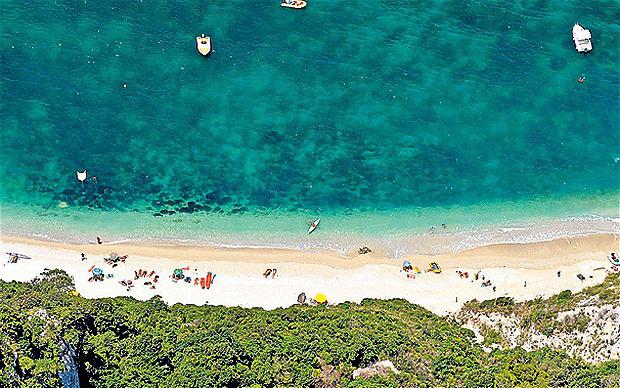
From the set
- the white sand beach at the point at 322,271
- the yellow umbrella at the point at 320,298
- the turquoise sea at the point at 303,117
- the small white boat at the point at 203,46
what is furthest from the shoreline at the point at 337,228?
the small white boat at the point at 203,46

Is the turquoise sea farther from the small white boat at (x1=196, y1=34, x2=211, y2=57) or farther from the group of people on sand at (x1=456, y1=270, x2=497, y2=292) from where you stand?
the group of people on sand at (x1=456, y1=270, x2=497, y2=292)

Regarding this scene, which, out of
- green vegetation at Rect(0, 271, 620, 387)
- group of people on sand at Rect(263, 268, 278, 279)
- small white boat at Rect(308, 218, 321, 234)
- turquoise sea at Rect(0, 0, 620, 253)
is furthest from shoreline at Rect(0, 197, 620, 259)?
green vegetation at Rect(0, 271, 620, 387)

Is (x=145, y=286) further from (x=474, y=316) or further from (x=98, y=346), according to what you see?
(x=474, y=316)

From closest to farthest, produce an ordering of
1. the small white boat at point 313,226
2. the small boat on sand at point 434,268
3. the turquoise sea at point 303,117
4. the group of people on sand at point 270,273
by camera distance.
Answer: the group of people on sand at point 270,273 < the small boat on sand at point 434,268 < the small white boat at point 313,226 < the turquoise sea at point 303,117

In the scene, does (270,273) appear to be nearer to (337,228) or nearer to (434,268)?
(337,228)

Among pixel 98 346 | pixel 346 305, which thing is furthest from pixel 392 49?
pixel 98 346

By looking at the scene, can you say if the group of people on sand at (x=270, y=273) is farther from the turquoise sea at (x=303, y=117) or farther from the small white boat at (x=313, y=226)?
the small white boat at (x=313, y=226)
